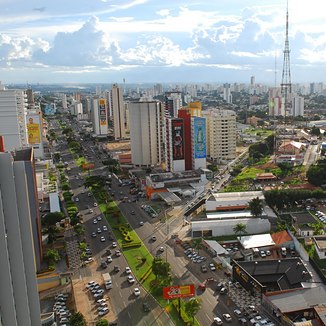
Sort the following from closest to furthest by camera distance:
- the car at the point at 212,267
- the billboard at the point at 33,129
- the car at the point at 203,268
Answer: the car at the point at 203,268 → the car at the point at 212,267 → the billboard at the point at 33,129

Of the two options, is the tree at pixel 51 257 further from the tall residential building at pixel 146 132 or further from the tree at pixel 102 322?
the tall residential building at pixel 146 132

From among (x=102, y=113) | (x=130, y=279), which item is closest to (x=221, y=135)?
(x=102, y=113)

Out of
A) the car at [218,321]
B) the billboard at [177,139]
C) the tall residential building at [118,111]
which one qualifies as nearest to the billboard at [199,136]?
the billboard at [177,139]

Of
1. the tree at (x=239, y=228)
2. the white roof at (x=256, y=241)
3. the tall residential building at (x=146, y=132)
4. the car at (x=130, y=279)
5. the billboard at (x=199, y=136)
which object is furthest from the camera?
the tall residential building at (x=146, y=132)

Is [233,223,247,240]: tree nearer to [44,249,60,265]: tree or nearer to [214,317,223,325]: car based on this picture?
[214,317,223,325]: car

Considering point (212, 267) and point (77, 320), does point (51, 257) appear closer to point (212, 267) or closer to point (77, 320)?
point (77, 320)

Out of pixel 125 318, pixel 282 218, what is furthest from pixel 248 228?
pixel 125 318
